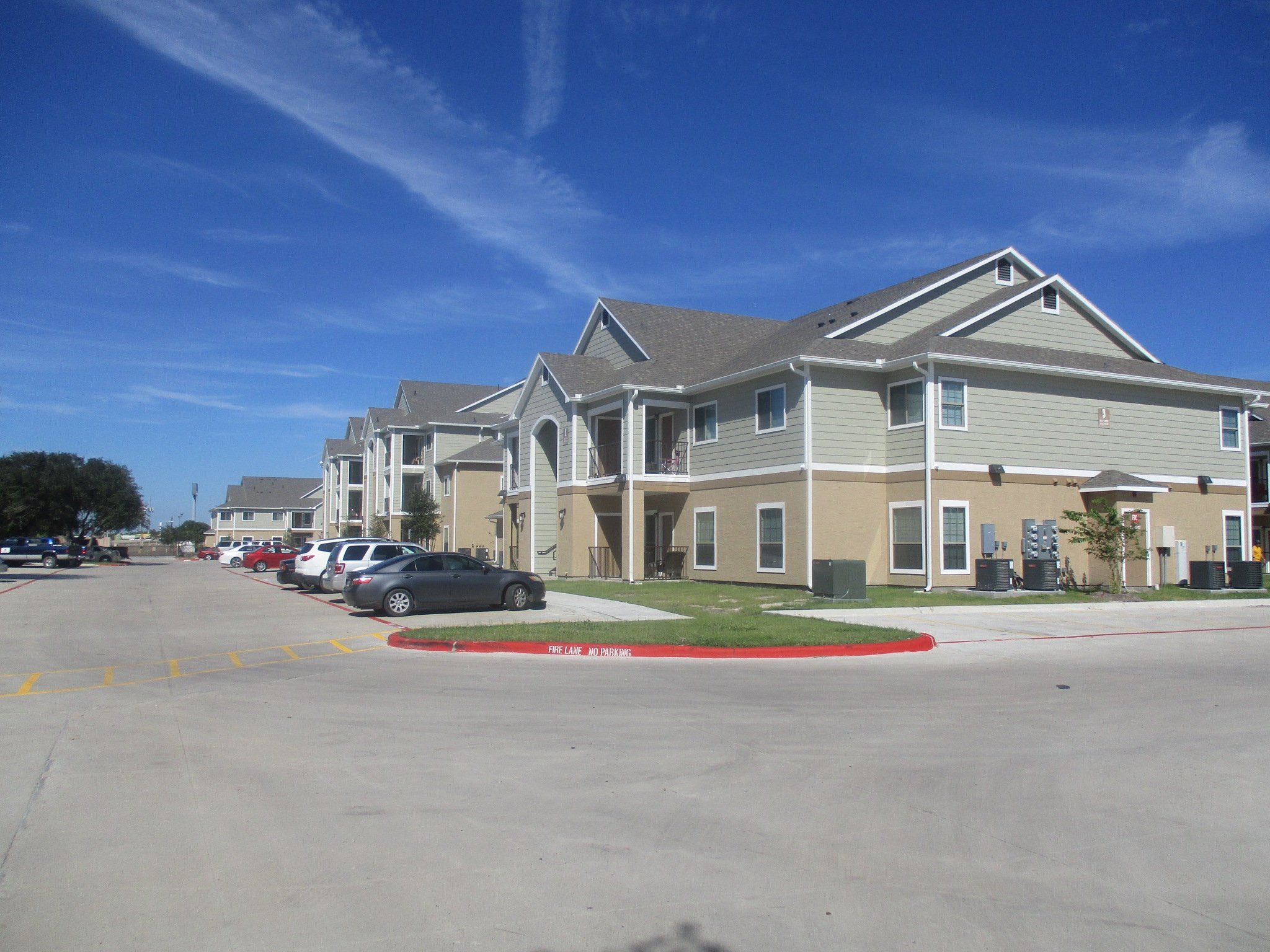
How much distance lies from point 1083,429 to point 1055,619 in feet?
32.1

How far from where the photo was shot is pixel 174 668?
13516 mm

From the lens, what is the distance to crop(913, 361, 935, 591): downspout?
25547mm

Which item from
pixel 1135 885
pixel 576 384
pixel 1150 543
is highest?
pixel 576 384

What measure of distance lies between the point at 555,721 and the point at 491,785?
2.36 m

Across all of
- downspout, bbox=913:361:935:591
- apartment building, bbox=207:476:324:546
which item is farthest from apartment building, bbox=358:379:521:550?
apartment building, bbox=207:476:324:546

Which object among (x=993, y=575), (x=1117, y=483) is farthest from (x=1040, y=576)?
(x=1117, y=483)

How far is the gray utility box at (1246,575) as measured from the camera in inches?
1055

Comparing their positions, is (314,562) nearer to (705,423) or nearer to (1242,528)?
(705,423)

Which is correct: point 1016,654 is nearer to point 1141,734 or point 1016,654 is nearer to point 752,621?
point 752,621

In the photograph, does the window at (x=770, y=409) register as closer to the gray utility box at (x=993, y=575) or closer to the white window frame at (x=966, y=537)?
the white window frame at (x=966, y=537)

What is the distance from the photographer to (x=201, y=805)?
6801 mm

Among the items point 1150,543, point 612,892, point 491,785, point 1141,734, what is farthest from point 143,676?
point 1150,543

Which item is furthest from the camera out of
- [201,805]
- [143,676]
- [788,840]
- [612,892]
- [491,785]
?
[143,676]

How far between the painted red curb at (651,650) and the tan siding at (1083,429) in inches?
484
